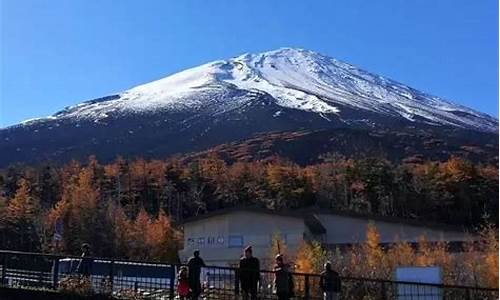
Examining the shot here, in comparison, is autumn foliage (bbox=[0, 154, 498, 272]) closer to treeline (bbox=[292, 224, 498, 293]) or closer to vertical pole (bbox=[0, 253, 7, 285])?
treeline (bbox=[292, 224, 498, 293])

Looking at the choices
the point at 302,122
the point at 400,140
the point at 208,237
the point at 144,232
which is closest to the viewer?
the point at 208,237

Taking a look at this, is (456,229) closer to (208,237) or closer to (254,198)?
(208,237)

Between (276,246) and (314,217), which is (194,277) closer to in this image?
(276,246)

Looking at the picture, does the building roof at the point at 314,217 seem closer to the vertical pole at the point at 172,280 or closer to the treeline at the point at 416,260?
the treeline at the point at 416,260

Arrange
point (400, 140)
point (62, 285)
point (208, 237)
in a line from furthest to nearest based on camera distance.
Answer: point (400, 140), point (208, 237), point (62, 285)

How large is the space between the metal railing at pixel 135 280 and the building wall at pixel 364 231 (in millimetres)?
37913

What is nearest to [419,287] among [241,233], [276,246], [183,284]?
[183,284]

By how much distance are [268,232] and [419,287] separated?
126 ft

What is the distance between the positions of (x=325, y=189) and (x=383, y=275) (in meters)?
60.9

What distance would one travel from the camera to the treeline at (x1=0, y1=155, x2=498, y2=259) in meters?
69.1

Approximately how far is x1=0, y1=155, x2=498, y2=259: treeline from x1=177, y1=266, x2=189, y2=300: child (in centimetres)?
4839

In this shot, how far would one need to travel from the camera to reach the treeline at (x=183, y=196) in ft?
227

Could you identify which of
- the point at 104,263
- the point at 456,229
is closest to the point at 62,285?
the point at 104,263

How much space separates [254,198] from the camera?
9519cm
